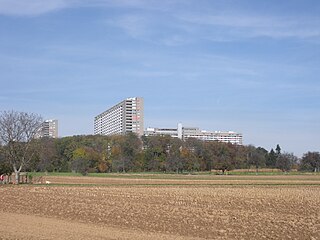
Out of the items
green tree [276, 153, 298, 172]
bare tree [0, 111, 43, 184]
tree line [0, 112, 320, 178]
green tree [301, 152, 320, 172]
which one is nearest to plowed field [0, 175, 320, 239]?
bare tree [0, 111, 43, 184]

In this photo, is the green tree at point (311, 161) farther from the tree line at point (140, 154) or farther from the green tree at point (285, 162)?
the tree line at point (140, 154)

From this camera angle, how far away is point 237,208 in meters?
31.6

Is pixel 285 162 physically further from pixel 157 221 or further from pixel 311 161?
pixel 157 221

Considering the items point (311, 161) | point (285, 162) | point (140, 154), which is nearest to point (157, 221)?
point (140, 154)

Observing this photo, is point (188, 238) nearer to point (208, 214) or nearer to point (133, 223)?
point (133, 223)

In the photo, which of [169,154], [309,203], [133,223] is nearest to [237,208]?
[309,203]

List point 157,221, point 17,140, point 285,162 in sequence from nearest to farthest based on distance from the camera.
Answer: point 157,221 → point 17,140 → point 285,162

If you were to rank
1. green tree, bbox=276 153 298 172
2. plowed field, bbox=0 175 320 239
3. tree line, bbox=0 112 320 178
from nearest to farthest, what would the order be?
1. plowed field, bbox=0 175 320 239
2. tree line, bbox=0 112 320 178
3. green tree, bbox=276 153 298 172

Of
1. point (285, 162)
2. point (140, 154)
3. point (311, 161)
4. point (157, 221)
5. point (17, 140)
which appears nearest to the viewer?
point (157, 221)

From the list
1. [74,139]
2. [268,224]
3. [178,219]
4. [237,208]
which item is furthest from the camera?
[74,139]

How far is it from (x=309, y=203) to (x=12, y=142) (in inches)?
1885

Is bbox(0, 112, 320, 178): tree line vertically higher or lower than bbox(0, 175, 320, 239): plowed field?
higher

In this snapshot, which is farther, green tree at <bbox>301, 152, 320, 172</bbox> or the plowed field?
green tree at <bbox>301, 152, 320, 172</bbox>

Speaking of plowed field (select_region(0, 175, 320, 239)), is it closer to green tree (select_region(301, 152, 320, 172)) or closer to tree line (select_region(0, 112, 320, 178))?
tree line (select_region(0, 112, 320, 178))
